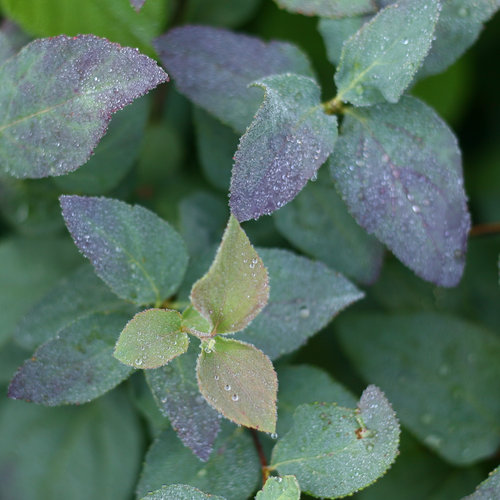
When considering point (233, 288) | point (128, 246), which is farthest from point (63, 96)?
point (233, 288)

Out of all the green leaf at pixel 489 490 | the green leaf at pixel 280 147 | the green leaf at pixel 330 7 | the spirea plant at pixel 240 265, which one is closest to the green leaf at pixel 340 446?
the spirea plant at pixel 240 265

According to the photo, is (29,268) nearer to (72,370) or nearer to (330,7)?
(72,370)

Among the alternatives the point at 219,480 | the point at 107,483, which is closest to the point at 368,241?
the point at 219,480

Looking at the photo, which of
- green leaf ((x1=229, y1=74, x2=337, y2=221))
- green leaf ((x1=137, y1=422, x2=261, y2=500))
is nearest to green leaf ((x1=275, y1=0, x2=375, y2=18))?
green leaf ((x1=229, y1=74, x2=337, y2=221))

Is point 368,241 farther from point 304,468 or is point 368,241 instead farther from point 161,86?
point 161,86

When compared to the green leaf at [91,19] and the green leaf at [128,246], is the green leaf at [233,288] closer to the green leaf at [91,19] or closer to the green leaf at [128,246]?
the green leaf at [128,246]

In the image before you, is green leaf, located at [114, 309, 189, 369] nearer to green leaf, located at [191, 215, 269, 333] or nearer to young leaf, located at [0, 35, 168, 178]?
green leaf, located at [191, 215, 269, 333]
